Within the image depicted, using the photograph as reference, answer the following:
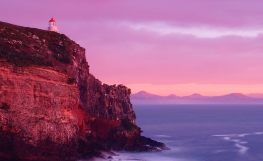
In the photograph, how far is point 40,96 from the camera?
40969 millimetres

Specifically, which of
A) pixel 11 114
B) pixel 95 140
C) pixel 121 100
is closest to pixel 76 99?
pixel 11 114

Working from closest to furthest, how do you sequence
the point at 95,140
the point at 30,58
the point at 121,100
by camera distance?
the point at 30,58, the point at 95,140, the point at 121,100

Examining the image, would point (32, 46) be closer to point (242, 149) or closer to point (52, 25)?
point (52, 25)

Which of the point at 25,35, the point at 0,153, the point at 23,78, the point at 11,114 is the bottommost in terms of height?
the point at 0,153

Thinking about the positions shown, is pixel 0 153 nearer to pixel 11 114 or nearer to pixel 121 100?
pixel 11 114

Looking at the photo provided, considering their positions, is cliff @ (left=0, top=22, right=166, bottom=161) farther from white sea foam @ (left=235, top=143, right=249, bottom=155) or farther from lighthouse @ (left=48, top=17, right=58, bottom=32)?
white sea foam @ (left=235, top=143, right=249, bottom=155)

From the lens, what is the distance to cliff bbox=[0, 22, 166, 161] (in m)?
39.3

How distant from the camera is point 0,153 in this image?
39500 millimetres

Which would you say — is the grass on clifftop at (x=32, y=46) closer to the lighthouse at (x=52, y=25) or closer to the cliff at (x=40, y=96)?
the cliff at (x=40, y=96)

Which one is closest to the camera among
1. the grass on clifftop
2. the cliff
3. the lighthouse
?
the cliff

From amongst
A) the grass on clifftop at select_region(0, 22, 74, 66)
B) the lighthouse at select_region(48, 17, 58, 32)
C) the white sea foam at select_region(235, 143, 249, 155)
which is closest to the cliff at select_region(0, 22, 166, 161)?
the grass on clifftop at select_region(0, 22, 74, 66)

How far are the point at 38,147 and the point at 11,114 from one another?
363cm

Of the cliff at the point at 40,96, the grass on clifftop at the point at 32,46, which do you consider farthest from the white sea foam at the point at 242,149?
the grass on clifftop at the point at 32,46

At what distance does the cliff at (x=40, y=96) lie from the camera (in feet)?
129
